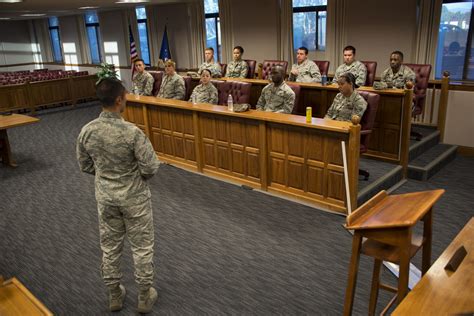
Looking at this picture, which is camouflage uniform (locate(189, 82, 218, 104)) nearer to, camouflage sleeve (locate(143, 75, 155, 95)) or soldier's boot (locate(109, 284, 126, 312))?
camouflage sleeve (locate(143, 75, 155, 95))

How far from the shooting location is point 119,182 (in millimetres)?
2666

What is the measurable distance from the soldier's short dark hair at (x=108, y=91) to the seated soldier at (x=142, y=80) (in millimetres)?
4787

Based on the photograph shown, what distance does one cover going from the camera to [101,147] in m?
2.60

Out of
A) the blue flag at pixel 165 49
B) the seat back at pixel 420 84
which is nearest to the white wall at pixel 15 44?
the blue flag at pixel 165 49

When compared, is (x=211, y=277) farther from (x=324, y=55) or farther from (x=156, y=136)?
(x=324, y=55)

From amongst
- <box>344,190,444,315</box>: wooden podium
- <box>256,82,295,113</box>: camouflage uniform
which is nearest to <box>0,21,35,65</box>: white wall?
<box>256,82,295,113</box>: camouflage uniform

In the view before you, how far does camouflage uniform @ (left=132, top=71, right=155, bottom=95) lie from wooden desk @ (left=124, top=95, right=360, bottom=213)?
92cm

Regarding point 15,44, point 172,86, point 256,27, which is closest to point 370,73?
point 172,86

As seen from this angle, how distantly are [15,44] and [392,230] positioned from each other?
788 inches

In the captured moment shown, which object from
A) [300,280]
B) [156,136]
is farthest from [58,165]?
[300,280]

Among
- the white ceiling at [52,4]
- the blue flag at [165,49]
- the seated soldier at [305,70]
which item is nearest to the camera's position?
the seated soldier at [305,70]

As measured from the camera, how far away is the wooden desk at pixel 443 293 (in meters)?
1.69

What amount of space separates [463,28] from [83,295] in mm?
6870

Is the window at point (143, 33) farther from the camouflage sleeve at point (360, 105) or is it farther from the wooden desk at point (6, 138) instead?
the camouflage sleeve at point (360, 105)
